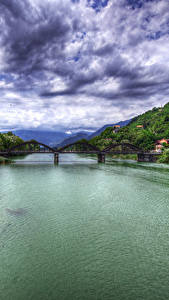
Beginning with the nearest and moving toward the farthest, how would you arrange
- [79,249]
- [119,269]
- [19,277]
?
[19,277] < [119,269] < [79,249]

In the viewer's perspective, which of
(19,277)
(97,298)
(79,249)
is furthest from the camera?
(79,249)

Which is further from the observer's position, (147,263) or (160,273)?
(147,263)

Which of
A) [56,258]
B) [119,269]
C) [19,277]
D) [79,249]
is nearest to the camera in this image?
[19,277]

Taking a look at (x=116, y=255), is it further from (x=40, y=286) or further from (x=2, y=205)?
(x=2, y=205)

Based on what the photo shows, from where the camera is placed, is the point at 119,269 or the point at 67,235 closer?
the point at 119,269

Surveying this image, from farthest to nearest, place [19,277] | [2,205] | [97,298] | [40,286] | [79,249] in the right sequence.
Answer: [2,205] → [79,249] → [19,277] → [40,286] → [97,298]

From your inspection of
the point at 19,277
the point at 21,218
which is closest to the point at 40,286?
the point at 19,277

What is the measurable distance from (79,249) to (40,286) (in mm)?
3843

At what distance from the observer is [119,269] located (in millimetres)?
10609

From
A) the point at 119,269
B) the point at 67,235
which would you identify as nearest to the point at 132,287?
the point at 119,269

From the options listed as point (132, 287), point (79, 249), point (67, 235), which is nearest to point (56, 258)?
point (79, 249)

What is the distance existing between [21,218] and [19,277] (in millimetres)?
8604

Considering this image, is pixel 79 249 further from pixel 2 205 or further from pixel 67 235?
pixel 2 205

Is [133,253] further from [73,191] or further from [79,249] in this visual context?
[73,191]
